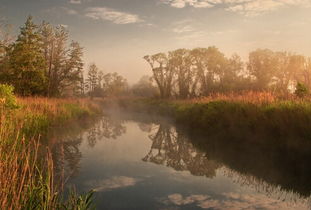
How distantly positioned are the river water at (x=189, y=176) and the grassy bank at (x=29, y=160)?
56 centimetres

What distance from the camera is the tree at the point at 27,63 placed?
26188mm

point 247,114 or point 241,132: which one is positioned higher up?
point 247,114

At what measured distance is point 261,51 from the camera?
120ft

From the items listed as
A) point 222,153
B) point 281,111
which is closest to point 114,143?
point 222,153

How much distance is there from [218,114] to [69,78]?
29.1 meters

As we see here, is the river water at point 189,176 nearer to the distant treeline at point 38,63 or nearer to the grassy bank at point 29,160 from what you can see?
the grassy bank at point 29,160

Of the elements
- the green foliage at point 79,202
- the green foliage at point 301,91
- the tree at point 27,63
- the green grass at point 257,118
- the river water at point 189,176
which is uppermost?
the tree at point 27,63

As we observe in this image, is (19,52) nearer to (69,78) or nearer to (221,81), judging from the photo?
(69,78)

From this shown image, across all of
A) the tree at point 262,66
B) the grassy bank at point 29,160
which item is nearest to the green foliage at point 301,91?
the grassy bank at point 29,160

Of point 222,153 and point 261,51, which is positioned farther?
point 261,51

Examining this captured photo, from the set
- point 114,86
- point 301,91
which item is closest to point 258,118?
point 301,91

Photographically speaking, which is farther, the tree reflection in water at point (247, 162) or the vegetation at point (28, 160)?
the tree reflection in water at point (247, 162)

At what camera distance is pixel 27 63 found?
26547mm

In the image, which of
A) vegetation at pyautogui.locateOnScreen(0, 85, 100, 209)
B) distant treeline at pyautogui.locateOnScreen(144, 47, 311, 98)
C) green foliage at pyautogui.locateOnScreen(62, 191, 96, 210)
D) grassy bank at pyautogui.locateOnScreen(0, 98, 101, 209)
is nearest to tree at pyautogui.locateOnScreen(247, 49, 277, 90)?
distant treeline at pyautogui.locateOnScreen(144, 47, 311, 98)
